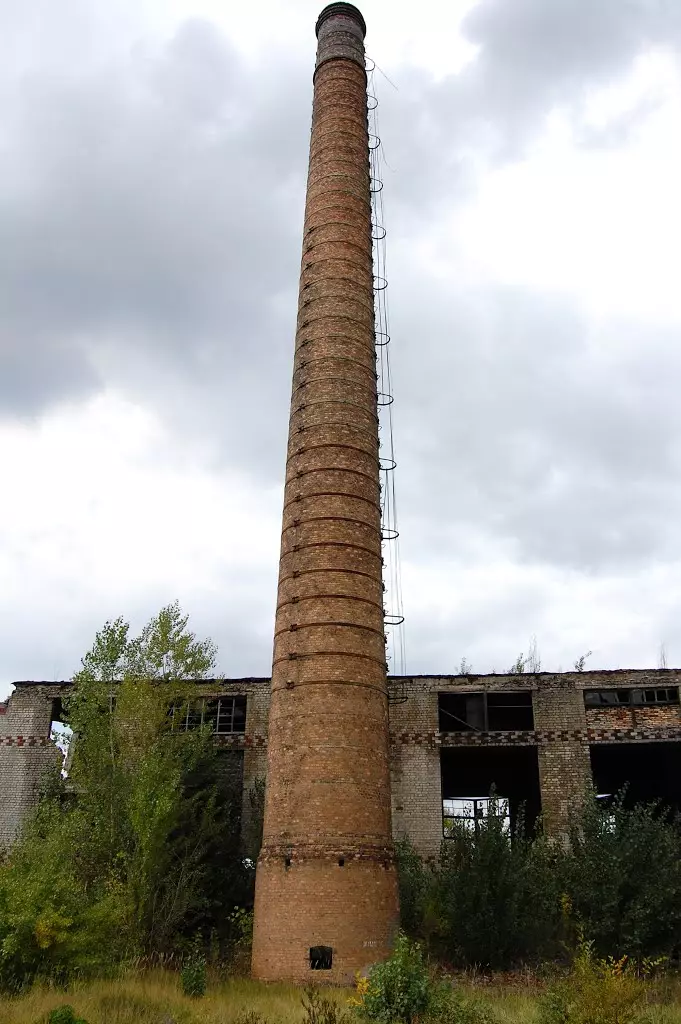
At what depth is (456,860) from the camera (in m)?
15.2

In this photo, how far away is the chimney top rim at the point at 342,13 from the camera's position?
2044 centimetres

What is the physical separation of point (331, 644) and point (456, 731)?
6.87 meters

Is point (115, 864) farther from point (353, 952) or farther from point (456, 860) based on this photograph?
point (456, 860)

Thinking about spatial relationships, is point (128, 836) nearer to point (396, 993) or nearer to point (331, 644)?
point (331, 644)

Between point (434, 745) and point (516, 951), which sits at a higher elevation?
point (434, 745)

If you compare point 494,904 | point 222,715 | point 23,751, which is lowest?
point 494,904

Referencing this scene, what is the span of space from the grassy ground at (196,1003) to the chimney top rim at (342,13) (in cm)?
2043

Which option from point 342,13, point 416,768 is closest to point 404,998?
point 416,768

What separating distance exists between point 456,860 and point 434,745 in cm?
392

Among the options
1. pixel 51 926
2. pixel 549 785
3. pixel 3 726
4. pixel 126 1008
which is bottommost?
pixel 126 1008

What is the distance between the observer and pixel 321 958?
1216cm

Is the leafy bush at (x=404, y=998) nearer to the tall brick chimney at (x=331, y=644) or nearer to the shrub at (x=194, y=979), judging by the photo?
the tall brick chimney at (x=331, y=644)

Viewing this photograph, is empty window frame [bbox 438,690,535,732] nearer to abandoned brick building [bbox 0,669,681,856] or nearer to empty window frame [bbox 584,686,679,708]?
abandoned brick building [bbox 0,669,681,856]

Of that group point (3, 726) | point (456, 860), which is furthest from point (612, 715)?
point (3, 726)
